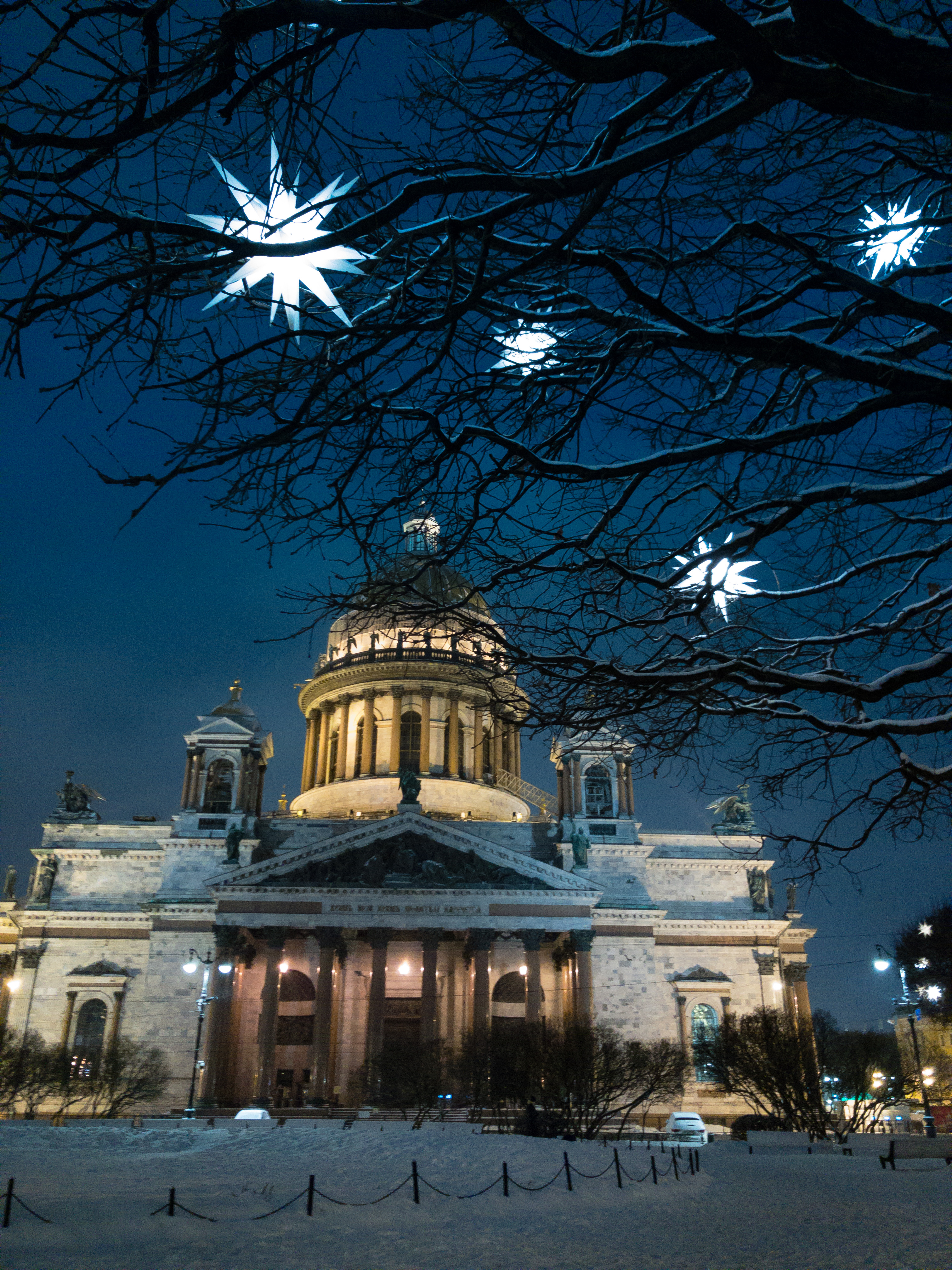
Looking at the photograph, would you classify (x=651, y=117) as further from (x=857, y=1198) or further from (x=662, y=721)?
(x=857, y=1198)

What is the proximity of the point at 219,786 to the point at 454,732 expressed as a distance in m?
14.4

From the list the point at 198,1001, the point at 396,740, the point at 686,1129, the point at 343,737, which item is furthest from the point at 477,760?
the point at 686,1129

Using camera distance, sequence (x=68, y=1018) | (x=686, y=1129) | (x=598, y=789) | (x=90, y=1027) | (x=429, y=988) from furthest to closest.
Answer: (x=598, y=789) < (x=90, y=1027) < (x=68, y=1018) < (x=429, y=988) < (x=686, y=1129)

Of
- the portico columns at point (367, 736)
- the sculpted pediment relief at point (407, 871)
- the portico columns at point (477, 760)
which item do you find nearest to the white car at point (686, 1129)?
the sculpted pediment relief at point (407, 871)

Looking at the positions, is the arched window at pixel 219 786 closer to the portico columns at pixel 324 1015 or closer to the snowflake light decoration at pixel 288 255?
the portico columns at pixel 324 1015

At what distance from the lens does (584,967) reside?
153ft

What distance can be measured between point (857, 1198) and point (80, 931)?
41703mm

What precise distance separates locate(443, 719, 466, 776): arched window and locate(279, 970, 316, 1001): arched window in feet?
49.9

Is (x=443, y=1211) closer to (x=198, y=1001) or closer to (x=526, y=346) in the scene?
(x=526, y=346)

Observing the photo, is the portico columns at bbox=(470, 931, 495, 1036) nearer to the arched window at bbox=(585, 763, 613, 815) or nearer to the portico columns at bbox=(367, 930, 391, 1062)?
the portico columns at bbox=(367, 930, 391, 1062)

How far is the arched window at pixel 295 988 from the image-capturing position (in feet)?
161

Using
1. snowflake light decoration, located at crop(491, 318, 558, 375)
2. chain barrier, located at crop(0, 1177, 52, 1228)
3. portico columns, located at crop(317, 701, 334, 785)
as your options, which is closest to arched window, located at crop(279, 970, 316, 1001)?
portico columns, located at crop(317, 701, 334, 785)

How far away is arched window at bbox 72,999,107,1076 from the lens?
158 feet

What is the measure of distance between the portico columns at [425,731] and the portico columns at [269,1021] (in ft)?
53.8
